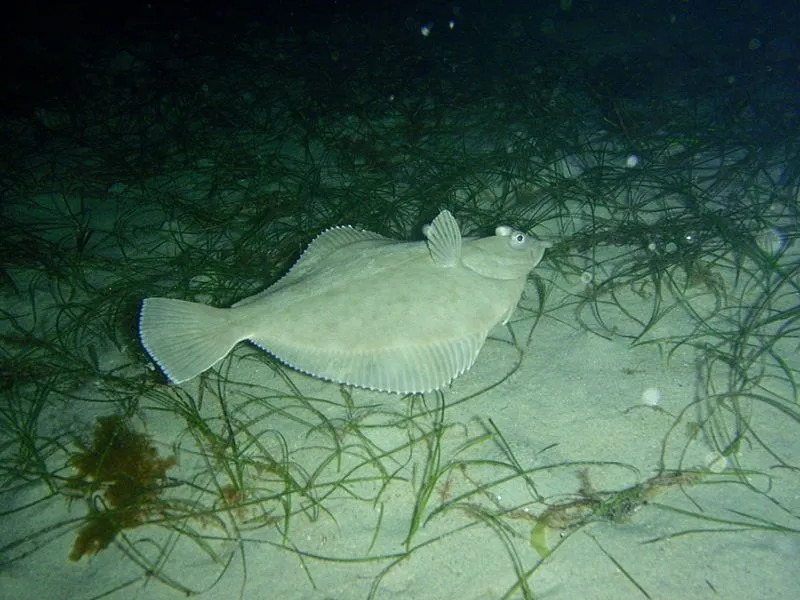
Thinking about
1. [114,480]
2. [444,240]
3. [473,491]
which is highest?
[444,240]

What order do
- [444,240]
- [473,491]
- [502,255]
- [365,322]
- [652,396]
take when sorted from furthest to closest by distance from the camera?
[502,255] < [652,396] < [444,240] < [365,322] < [473,491]

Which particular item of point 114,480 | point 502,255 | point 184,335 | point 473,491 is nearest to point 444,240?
point 502,255

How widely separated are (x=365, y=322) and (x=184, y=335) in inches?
48.8

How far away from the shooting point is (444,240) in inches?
133

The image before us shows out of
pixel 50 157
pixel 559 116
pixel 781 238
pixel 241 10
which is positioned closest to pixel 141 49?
pixel 241 10

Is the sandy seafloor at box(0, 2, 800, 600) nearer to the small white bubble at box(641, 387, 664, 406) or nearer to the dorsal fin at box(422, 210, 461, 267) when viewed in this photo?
the small white bubble at box(641, 387, 664, 406)

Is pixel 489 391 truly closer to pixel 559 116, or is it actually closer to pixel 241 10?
pixel 559 116

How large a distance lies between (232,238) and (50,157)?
5.01 m

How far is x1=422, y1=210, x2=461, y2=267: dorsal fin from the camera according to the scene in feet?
10.8

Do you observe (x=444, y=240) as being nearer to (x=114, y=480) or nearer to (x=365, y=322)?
(x=365, y=322)

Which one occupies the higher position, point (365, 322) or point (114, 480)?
point (365, 322)

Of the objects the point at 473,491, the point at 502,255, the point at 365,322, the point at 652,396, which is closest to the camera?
the point at 473,491

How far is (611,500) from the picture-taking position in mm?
2887

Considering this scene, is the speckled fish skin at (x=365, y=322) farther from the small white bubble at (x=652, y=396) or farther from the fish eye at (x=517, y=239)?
the small white bubble at (x=652, y=396)
